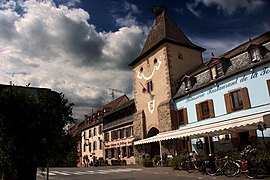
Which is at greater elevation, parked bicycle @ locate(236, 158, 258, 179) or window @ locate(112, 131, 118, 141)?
window @ locate(112, 131, 118, 141)

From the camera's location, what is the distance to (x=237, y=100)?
56.9 feet

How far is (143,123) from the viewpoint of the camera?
28.0m

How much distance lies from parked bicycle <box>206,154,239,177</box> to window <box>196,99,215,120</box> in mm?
6239

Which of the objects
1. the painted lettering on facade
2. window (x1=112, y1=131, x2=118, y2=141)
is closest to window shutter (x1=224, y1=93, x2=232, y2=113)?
the painted lettering on facade

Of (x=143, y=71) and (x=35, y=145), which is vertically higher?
(x=143, y=71)

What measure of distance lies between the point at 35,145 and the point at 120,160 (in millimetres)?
27931

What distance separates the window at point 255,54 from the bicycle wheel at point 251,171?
24.8 feet

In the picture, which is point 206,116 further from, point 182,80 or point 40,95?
point 40,95

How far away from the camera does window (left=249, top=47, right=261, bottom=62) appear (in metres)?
16.1

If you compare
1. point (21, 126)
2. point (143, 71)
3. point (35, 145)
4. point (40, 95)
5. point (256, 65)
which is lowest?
point (35, 145)

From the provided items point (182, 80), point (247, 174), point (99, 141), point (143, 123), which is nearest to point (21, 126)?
point (247, 174)

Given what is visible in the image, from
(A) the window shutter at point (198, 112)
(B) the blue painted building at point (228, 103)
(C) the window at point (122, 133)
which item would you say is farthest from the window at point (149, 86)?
(C) the window at point (122, 133)

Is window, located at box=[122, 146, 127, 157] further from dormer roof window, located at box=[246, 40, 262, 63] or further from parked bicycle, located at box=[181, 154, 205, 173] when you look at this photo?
dormer roof window, located at box=[246, 40, 262, 63]

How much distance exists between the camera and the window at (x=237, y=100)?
1650 cm
